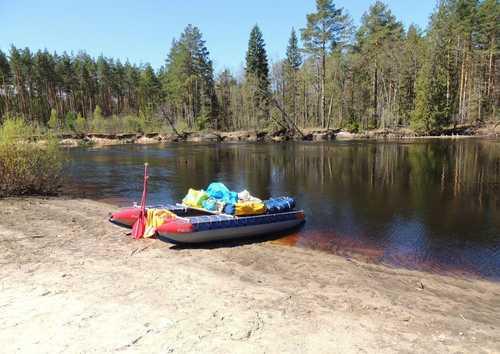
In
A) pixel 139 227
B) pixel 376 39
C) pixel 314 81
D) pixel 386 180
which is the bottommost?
pixel 386 180

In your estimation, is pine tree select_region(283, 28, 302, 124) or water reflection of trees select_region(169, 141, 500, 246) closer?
water reflection of trees select_region(169, 141, 500, 246)

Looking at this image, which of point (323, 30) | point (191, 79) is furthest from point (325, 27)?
point (191, 79)

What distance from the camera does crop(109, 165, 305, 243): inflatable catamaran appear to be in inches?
432

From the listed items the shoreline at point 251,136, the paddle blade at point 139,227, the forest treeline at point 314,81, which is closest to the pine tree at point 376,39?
→ the forest treeline at point 314,81

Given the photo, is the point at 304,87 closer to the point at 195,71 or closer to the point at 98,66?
the point at 195,71

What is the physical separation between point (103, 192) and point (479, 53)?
59.2 metres

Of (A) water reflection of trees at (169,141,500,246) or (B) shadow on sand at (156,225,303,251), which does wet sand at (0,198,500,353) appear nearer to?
(B) shadow on sand at (156,225,303,251)

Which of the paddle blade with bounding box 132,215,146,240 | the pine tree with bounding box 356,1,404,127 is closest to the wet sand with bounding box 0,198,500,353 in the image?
the paddle blade with bounding box 132,215,146,240

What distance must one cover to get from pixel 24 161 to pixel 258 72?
61.8 m

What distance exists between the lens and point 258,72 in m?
73.9

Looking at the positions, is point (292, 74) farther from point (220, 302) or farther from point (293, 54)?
point (220, 302)

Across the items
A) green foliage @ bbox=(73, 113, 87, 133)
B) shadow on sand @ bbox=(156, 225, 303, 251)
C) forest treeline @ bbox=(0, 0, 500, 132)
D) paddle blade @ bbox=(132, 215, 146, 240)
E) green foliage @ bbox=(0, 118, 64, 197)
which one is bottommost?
shadow on sand @ bbox=(156, 225, 303, 251)

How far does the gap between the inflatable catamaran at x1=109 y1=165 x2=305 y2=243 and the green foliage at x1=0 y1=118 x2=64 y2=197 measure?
734 cm

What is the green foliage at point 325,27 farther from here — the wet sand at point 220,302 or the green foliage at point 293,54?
the wet sand at point 220,302
